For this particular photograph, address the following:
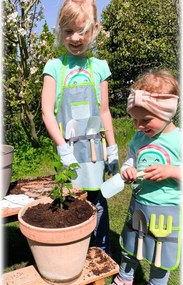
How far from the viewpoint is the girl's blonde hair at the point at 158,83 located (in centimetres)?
157

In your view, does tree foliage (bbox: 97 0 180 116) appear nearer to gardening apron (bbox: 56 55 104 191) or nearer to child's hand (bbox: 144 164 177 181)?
gardening apron (bbox: 56 55 104 191)

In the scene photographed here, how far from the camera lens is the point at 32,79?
4660 mm

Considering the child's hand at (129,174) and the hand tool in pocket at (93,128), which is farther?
the hand tool in pocket at (93,128)

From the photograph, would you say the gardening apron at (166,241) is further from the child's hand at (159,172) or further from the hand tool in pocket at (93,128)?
the hand tool in pocket at (93,128)

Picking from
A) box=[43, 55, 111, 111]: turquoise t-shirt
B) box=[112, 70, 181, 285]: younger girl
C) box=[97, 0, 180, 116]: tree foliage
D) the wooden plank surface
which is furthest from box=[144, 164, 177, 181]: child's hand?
box=[97, 0, 180, 116]: tree foliage

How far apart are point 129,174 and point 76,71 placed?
69 centimetres

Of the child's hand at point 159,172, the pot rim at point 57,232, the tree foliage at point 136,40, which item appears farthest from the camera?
the tree foliage at point 136,40

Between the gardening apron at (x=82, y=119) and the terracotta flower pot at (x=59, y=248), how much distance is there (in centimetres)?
40

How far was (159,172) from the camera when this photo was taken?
1.51 m

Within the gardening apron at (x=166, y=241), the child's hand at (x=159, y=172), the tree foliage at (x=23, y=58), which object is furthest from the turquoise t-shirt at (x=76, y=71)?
the tree foliage at (x=23, y=58)

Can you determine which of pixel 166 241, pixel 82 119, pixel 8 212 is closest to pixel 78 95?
pixel 82 119

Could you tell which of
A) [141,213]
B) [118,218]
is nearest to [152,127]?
[141,213]

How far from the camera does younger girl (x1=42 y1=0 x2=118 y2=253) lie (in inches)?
69.9

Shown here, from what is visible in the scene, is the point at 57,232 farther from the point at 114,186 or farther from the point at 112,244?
the point at 112,244
